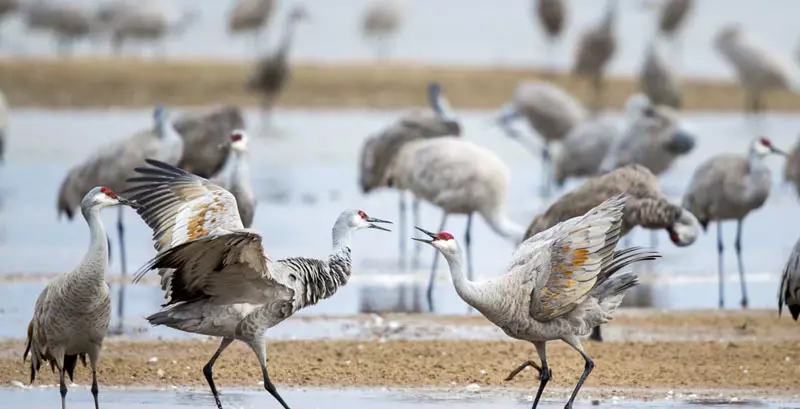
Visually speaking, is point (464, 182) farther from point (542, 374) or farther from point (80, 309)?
point (80, 309)

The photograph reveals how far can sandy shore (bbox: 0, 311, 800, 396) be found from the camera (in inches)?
358

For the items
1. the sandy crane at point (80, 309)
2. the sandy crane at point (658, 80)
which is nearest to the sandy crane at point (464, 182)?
the sandy crane at point (80, 309)

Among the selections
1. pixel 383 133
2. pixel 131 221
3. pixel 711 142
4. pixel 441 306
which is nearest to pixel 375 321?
pixel 441 306

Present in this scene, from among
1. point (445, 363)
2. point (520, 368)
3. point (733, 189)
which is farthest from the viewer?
point (733, 189)

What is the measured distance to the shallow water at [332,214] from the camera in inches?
491

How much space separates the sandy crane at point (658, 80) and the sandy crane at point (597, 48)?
208 centimetres

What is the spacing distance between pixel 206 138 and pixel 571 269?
24.7 ft

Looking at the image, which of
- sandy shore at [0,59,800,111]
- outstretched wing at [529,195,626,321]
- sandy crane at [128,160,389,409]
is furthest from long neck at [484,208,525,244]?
sandy shore at [0,59,800,111]

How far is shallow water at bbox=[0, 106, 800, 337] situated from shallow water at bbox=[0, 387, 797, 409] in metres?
1.92

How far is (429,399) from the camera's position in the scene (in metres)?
8.64

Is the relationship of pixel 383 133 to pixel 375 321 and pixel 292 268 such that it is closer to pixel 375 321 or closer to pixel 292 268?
pixel 375 321

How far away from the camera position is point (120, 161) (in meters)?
13.0

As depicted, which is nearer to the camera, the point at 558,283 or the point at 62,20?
the point at 558,283

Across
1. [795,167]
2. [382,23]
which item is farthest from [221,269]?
[382,23]
